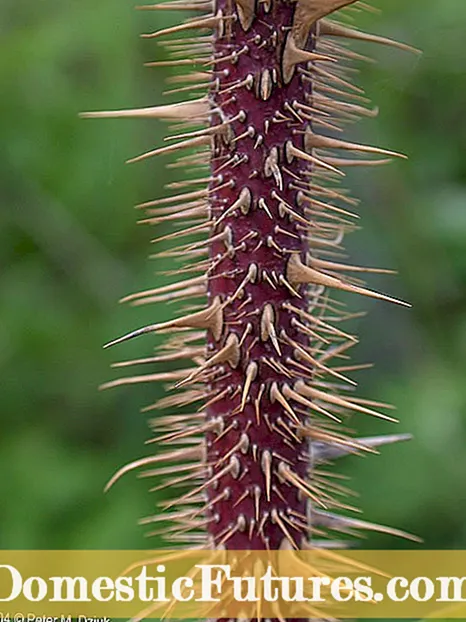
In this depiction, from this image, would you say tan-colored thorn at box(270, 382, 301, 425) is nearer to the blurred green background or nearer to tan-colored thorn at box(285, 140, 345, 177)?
tan-colored thorn at box(285, 140, 345, 177)

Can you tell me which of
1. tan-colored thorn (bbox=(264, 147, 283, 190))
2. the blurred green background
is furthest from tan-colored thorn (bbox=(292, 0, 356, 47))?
the blurred green background

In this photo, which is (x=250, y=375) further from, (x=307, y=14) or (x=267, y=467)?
(x=307, y=14)

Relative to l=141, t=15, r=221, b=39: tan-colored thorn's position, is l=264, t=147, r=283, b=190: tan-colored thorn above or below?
below

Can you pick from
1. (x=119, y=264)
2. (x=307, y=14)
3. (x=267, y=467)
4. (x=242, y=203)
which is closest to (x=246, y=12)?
(x=307, y=14)

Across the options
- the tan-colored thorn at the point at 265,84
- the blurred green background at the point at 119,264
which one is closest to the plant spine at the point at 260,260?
the tan-colored thorn at the point at 265,84

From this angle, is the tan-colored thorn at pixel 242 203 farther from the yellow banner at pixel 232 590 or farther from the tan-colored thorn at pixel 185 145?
the yellow banner at pixel 232 590

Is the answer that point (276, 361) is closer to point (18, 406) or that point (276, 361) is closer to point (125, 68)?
point (125, 68)
